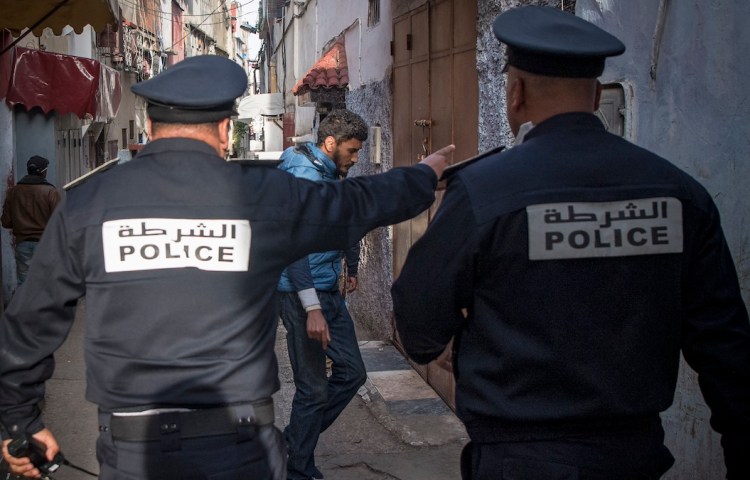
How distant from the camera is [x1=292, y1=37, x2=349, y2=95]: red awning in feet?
35.4

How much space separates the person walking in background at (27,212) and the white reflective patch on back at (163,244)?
666cm

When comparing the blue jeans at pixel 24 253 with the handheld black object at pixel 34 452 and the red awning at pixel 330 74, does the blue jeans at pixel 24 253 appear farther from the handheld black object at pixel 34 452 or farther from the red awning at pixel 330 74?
the handheld black object at pixel 34 452

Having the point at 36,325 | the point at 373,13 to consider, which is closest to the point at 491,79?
the point at 36,325

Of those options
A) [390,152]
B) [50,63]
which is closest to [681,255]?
[390,152]

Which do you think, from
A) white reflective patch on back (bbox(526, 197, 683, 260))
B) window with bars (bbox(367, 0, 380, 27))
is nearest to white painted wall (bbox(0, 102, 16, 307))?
window with bars (bbox(367, 0, 380, 27))

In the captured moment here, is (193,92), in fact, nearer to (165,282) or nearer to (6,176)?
(165,282)

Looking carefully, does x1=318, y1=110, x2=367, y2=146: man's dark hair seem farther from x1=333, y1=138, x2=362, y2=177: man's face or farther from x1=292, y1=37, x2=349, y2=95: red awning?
x1=292, y1=37, x2=349, y2=95: red awning

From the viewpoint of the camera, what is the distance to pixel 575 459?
2102 mm

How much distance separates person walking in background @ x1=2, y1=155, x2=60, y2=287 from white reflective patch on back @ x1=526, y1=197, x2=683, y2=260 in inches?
294

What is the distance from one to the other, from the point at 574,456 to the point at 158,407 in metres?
1.15

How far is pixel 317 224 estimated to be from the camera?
2.71m

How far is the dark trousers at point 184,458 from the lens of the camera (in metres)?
2.45

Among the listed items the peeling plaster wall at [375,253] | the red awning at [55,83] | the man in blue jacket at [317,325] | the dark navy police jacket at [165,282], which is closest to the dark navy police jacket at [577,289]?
the dark navy police jacket at [165,282]

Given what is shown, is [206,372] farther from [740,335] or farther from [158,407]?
[740,335]
